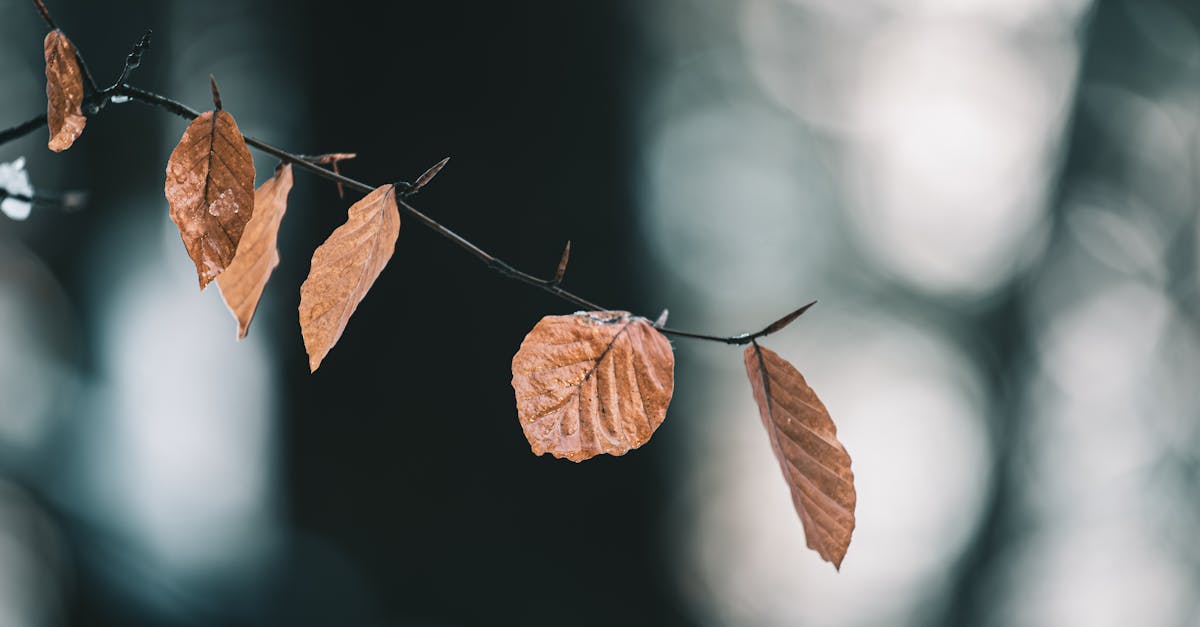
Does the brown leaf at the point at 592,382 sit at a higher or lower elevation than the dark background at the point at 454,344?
higher

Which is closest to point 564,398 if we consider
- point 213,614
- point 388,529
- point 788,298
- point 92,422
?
point 388,529

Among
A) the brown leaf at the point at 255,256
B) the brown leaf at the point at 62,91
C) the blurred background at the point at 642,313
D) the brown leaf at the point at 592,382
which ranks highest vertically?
the brown leaf at the point at 62,91

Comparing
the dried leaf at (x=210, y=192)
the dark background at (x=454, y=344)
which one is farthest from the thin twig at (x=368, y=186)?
the dark background at (x=454, y=344)

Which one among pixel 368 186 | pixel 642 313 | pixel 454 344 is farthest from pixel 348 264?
pixel 642 313

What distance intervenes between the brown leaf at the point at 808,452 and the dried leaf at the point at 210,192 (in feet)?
0.28

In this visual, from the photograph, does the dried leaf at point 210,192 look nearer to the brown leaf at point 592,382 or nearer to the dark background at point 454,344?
the brown leaf at point 592,382

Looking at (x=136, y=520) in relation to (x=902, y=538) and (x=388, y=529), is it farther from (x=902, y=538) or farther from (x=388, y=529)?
(x=902, y=538)

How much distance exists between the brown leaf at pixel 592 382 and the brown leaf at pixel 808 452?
0.06 ft

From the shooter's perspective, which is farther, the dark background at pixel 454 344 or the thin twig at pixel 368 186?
the dark background at pixel 454 344

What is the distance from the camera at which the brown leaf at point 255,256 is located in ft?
0.49

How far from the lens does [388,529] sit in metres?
0.89

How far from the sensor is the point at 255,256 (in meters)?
0.15

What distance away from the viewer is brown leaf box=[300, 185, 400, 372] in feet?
0.40

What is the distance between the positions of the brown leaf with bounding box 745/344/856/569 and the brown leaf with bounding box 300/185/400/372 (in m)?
0.06
